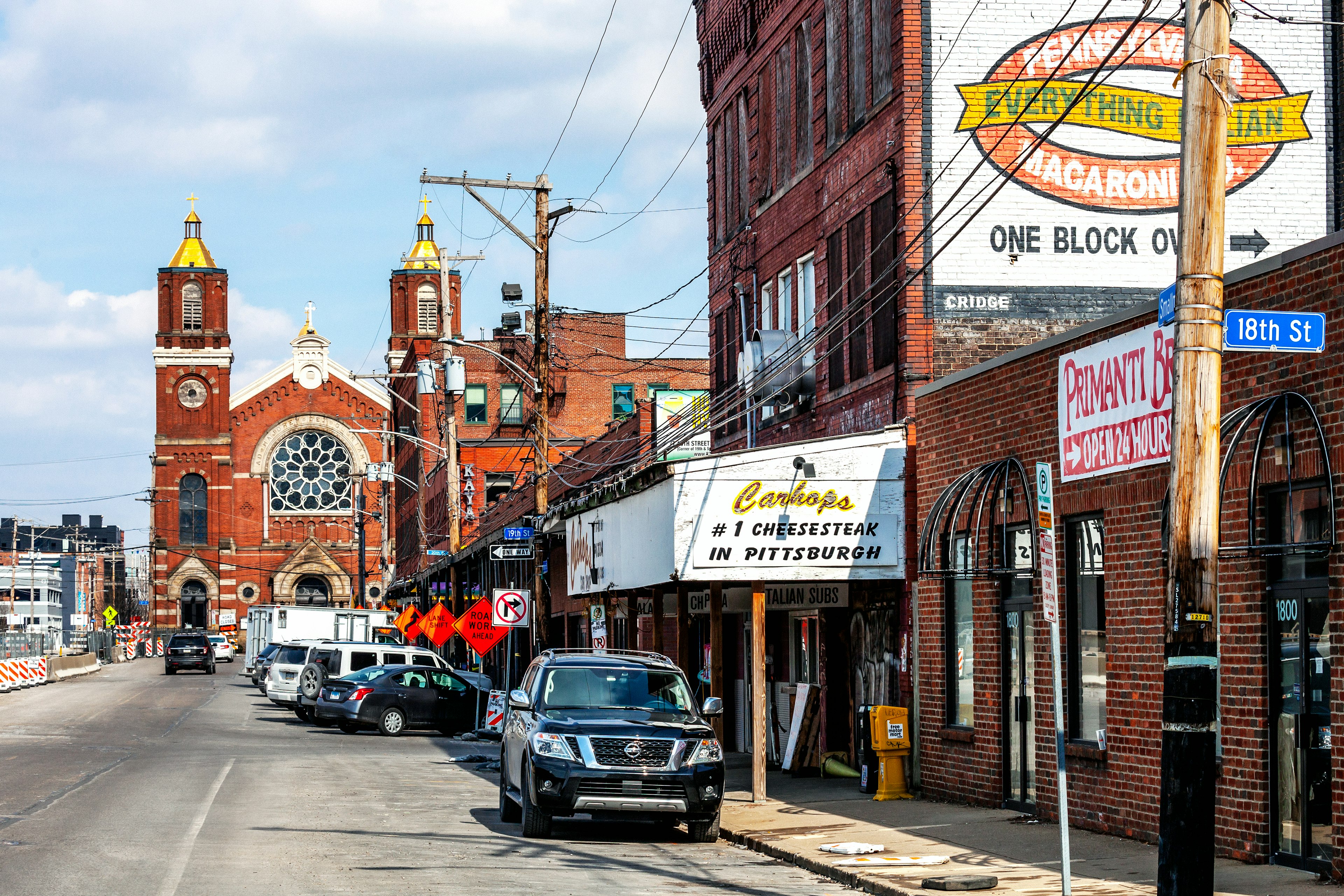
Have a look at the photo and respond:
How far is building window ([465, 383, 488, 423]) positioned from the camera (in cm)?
7256

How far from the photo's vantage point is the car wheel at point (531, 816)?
1552cm

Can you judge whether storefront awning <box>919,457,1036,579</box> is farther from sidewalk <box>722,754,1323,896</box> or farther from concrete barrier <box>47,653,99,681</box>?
concrete barrier <box>47,653,99,681</box>

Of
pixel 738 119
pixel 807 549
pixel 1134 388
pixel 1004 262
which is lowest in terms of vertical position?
pixel 807 549

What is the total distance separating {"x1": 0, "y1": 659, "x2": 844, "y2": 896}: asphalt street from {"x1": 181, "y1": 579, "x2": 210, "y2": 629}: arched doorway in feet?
Result: 248

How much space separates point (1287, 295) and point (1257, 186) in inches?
363

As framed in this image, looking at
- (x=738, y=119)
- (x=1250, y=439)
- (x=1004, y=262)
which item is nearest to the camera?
(x=1250, y=439)

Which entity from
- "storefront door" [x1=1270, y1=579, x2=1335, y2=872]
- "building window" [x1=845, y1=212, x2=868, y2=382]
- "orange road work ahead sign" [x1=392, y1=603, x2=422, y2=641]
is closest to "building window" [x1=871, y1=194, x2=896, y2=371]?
"building window" [x1=845, y1=212, x2=868, y2=382]

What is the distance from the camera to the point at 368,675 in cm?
3406

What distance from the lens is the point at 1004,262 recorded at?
20.3 meters

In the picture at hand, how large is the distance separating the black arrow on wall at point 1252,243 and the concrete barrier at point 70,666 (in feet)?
176

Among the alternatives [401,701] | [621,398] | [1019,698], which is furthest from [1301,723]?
[621,398]

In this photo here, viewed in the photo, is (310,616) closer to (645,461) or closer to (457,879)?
(645,461)

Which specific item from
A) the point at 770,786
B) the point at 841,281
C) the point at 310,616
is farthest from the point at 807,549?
the point at 310,616

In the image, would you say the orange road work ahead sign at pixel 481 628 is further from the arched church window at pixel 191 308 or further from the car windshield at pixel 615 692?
the arched church window at pixel 191 308
